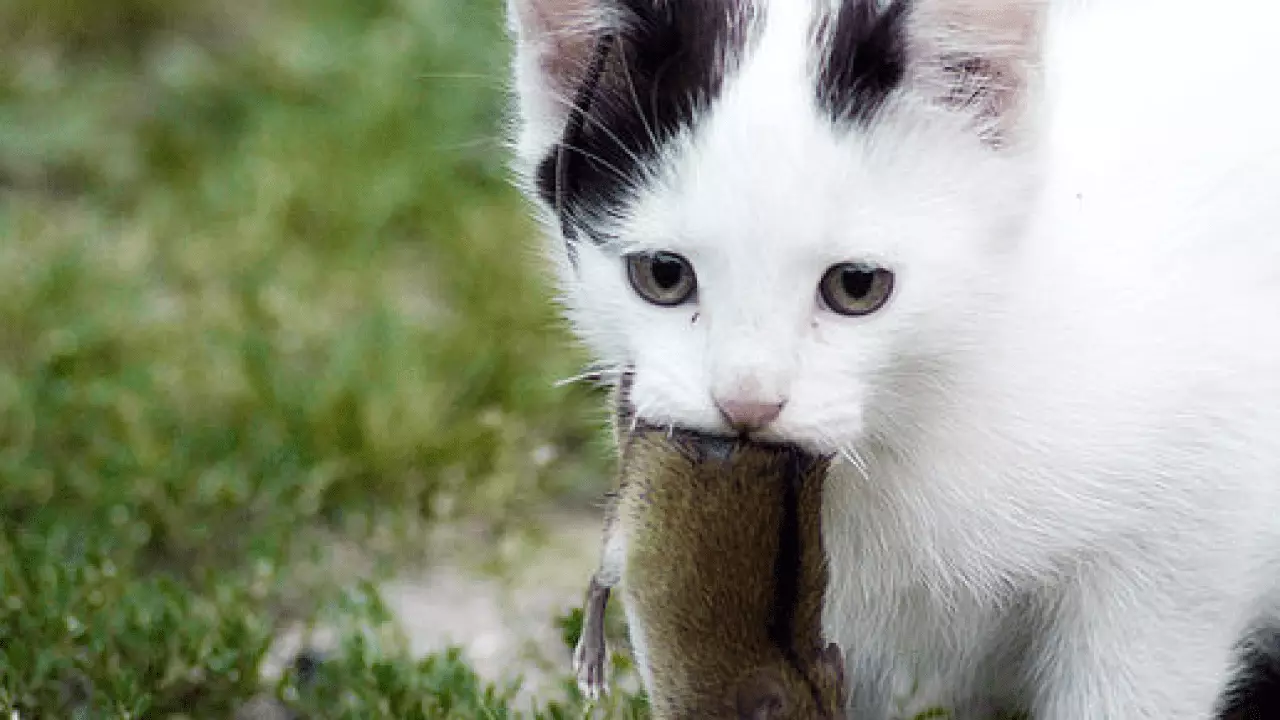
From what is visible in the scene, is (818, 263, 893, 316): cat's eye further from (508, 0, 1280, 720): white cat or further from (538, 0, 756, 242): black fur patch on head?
(538, 0, 756, 242): black fur patch on head

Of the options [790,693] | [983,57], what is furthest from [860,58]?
[790,693]

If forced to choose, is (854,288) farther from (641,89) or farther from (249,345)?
(249,345)

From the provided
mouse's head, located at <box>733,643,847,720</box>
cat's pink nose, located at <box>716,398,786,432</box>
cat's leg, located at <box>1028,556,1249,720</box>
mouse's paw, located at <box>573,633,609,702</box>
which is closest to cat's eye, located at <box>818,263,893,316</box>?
cat's pink nose, located at <box>716,398,786,432</box>

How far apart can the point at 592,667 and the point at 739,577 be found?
1.91ft

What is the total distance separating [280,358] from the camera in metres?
3.79

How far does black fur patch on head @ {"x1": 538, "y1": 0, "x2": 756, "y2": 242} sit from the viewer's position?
→ 2303 mm

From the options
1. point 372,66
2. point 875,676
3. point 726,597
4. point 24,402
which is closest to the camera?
point 726,597

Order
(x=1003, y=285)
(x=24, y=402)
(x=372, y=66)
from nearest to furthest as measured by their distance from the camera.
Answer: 1. (x=1003, y=285)
2. (x=24, y=402)
3. (x=372, y=66)

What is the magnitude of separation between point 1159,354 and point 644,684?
735mm

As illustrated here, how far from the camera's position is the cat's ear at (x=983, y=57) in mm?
2275

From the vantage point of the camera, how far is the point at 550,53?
2.47 meters

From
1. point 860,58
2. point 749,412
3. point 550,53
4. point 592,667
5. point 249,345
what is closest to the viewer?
point 749,412

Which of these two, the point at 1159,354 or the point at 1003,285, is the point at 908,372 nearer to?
the point at 1003,285

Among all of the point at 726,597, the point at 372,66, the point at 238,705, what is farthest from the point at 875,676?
the point at 372,66
